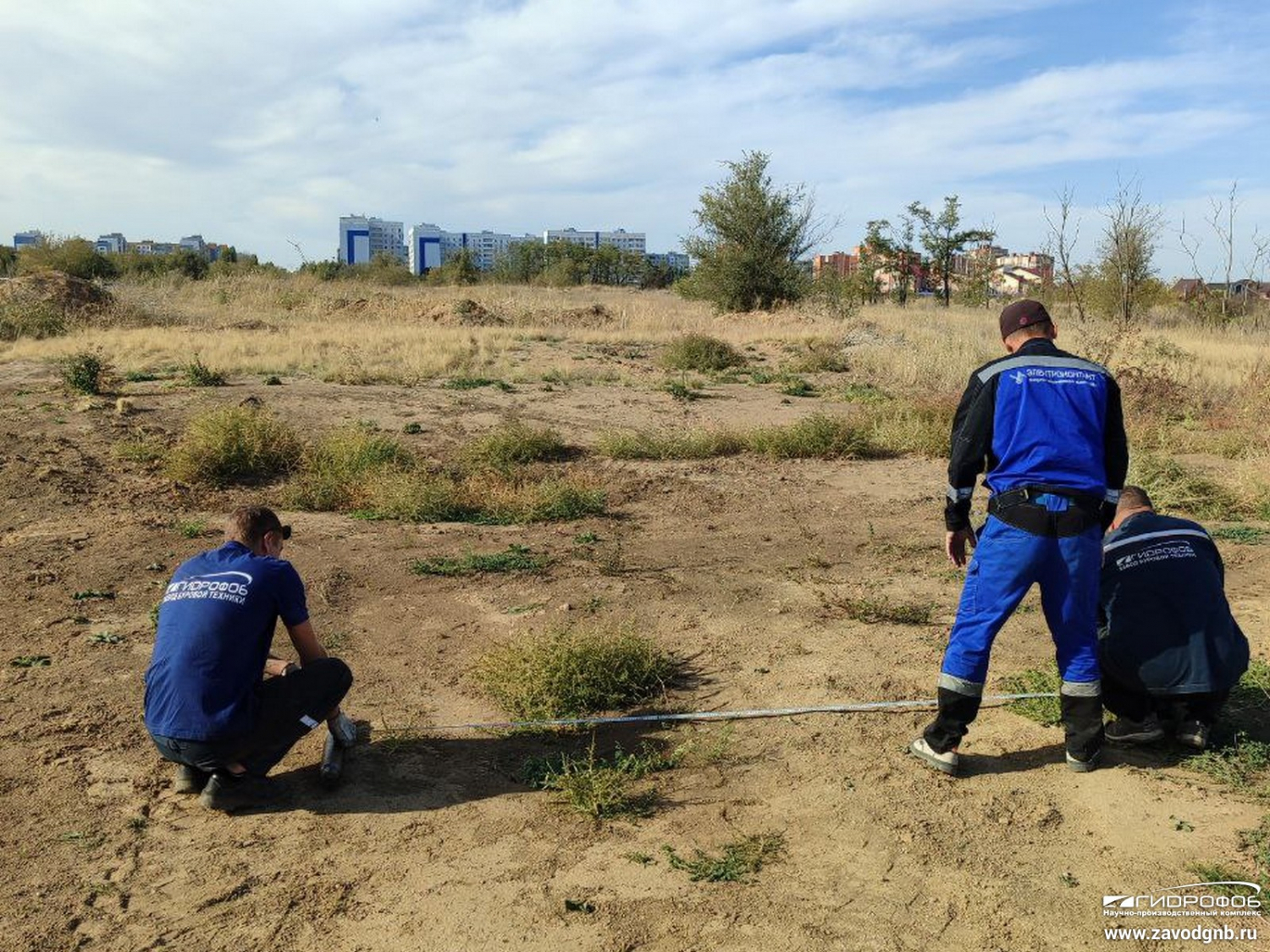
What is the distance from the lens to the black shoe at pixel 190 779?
393 cm

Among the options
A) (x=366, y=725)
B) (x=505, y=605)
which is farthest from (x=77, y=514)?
(x=366, y=725)

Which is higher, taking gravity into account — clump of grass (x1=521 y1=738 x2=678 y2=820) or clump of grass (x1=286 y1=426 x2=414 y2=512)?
clump of grass (x1=286 y1=426 x2=414 y2=512)

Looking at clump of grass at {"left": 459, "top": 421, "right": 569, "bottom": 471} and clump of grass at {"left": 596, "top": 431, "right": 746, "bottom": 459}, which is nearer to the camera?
clump of grass at {"left": 459, "top": 421, "right": 569, "bottom": 471}

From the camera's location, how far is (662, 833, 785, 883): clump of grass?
3.36 m

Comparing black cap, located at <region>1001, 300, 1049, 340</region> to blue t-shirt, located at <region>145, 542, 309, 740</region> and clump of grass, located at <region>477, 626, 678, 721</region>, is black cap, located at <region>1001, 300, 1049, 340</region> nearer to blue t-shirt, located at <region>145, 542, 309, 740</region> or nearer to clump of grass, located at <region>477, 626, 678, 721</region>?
clump of grass, located at <region>477, 626, 678, 721</region>

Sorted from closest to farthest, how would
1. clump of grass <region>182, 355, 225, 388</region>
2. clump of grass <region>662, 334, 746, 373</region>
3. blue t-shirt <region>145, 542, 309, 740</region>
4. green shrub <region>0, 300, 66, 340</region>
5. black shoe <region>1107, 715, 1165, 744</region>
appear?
1. blue t-shirt <region>145, 542, 309, 740</region>
2. black shoe <region>1107, 715, 1165, 744</region>
3. clump of grass <region>182, 355, 225, 388</region>
4. clump of grass <region>662, 334, 746, 373</region>
5. green shrub <region>0, 300, 66, 340</region>

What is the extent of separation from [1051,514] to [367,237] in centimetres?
8857

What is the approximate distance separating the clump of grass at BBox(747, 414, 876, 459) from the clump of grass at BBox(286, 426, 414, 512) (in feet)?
12.6

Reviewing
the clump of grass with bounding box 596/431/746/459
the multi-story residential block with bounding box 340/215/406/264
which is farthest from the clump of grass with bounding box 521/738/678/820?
the multi-story residential block with bounding box 340/215/406/264

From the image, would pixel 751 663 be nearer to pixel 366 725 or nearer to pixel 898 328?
pixel 366 725

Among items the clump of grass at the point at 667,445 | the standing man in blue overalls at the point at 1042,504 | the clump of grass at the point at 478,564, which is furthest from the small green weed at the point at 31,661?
the clump of grass at the point at 667,445

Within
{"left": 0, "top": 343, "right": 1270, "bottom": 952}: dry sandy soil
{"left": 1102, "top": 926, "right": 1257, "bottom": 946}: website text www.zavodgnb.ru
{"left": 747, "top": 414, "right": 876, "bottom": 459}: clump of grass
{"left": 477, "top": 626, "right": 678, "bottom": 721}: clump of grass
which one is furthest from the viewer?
{"left": 747, "top": 414, "right": 876, "bottom": 459}: clump of grass

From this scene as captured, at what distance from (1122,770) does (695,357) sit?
1420 centimetres

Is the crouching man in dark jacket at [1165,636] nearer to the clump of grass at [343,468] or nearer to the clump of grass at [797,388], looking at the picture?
the clump of grass at [343,468]
